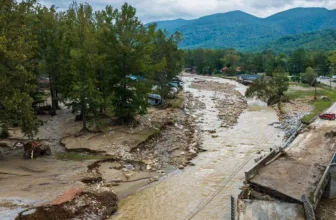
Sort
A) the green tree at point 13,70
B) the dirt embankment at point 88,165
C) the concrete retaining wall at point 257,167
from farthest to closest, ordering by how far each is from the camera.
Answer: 1. the green tree at point 13,70
2. the concrete retaining wall at point 257,167
3. the dirt embankment at point 88,165

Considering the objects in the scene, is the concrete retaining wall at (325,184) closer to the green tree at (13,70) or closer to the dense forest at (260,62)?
the green tree at (13,70)

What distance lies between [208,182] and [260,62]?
11620 cm

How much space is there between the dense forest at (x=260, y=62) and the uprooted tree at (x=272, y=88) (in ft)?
127

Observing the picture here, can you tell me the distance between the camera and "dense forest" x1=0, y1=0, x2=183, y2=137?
25156 millimetres

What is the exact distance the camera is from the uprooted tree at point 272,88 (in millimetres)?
59312

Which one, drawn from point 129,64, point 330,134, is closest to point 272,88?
point 330,134

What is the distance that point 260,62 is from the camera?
133 metres

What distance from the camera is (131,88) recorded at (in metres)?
37.6

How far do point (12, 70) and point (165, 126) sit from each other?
19929mm

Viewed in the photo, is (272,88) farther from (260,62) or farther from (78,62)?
(260,62)

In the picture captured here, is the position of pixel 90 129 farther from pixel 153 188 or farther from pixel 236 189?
pixel 236 189

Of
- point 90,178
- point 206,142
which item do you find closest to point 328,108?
point 206,142

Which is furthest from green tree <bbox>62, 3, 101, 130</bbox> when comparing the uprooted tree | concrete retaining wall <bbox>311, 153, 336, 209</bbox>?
the uprooted tree

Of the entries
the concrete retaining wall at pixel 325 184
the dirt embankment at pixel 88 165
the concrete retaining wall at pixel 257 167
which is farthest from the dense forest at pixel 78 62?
the concrete retaining wall at pixel 325 184
